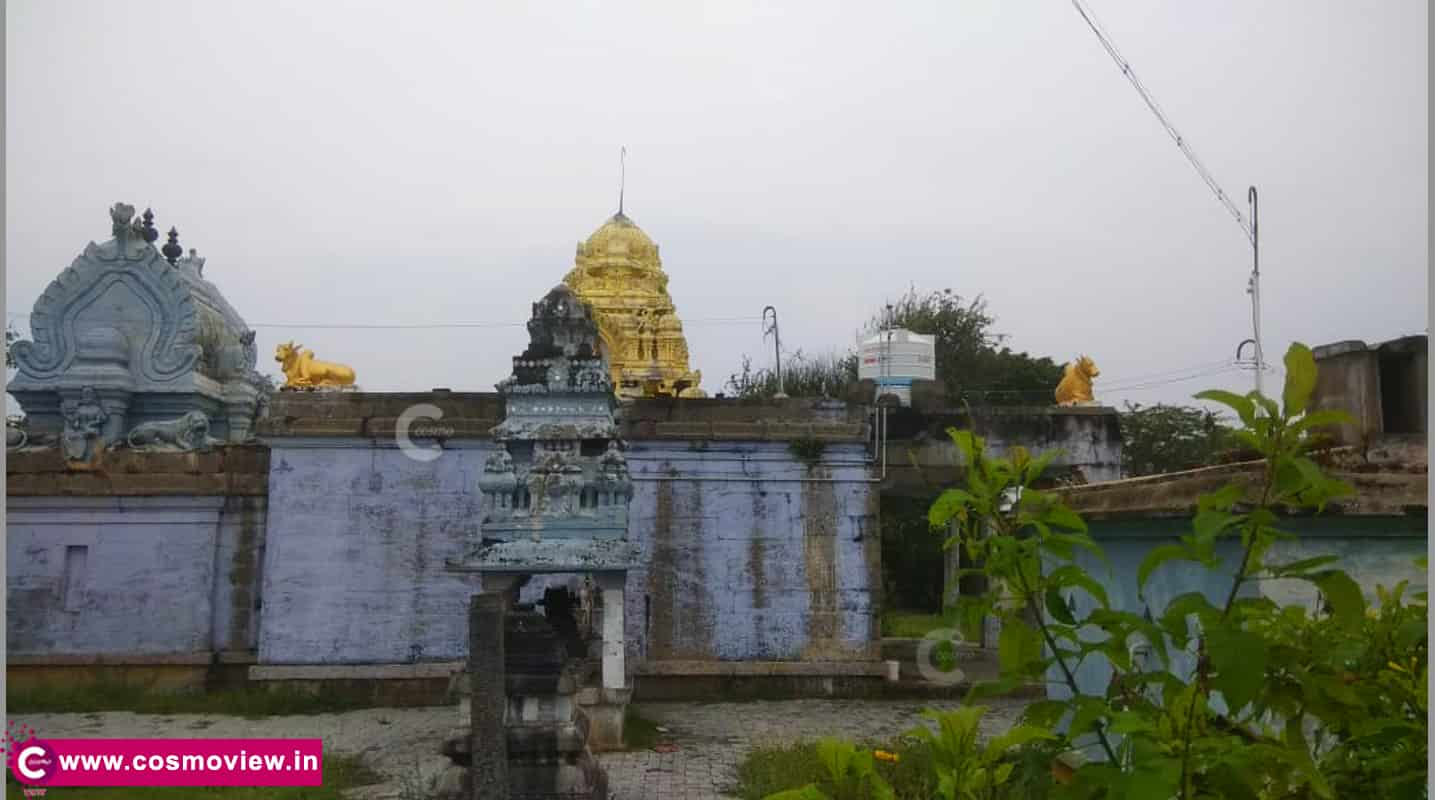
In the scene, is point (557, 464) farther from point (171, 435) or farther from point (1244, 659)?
point (171, 435)

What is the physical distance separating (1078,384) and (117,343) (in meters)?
12.3

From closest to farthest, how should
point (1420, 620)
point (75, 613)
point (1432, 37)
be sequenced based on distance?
point (1420, 620) → point (1432, 37) → point (75, 613)

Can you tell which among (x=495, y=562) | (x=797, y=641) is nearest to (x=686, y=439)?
(x=797, y=641)

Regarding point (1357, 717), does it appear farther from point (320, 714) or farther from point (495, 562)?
point (320, 714)

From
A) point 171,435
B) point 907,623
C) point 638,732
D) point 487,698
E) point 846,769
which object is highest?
point 171,435

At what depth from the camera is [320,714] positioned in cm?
1126

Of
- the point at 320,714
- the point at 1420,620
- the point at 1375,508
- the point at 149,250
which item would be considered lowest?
the point at 320,714

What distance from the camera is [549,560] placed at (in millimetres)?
7684

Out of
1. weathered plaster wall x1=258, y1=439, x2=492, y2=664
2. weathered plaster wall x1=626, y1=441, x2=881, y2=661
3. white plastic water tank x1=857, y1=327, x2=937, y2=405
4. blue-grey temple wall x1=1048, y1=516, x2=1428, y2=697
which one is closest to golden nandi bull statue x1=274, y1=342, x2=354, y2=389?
weathered plaster wall x1=258, y1=439, x2=492, y2=664

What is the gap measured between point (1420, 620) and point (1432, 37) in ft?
4.18

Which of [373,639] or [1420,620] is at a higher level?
[1420,620]

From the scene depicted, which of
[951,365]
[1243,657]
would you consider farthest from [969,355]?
[1243,657]

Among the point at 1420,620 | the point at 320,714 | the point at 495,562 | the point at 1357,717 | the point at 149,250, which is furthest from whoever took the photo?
the point at 149,250

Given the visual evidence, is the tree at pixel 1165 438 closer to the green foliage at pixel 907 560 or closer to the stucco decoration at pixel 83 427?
the green foliage at pixel 907 560
